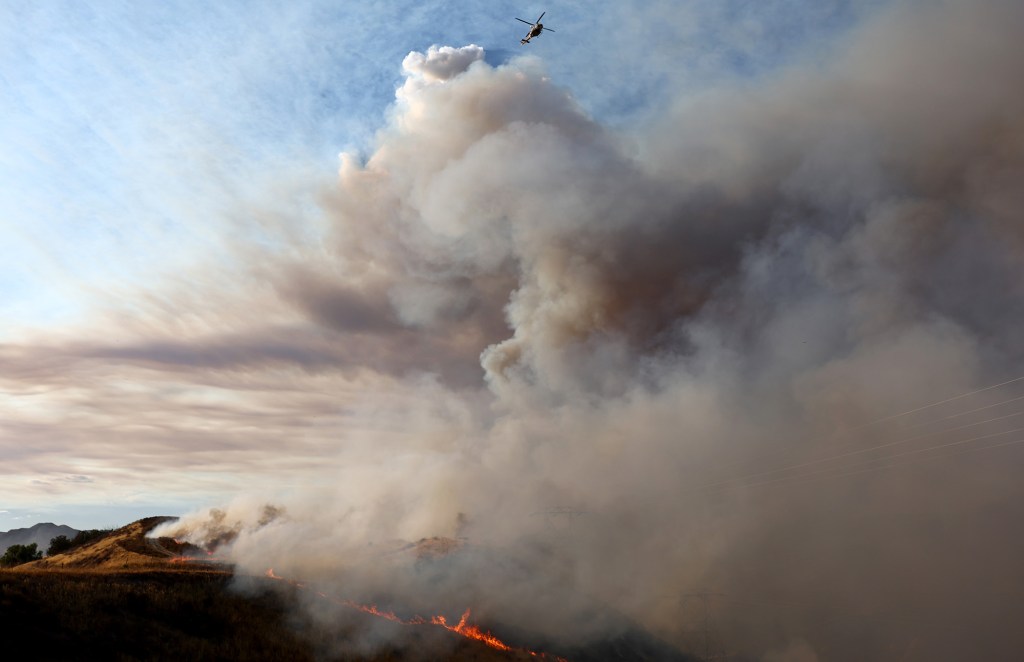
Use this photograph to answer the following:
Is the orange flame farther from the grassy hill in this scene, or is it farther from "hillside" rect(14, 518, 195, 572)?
"hillside" rect(14, 518, 195, 572)

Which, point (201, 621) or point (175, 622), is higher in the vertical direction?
point (201, 621)

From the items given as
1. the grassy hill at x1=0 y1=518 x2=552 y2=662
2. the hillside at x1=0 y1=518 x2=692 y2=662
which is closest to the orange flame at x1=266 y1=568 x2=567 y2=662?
the hillside at x1=0 y1=518 x2=692 y2=662

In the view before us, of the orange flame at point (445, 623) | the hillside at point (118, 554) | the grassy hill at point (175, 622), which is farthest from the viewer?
the hillside at point (118, 554)

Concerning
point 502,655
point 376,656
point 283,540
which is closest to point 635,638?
point 502,655

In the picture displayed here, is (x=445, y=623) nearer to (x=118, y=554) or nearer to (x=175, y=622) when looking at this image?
(x=175, y=622)

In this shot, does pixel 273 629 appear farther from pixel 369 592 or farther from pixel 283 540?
pixel 283 540

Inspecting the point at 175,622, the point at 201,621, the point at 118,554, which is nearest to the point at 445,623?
the point at 201,621

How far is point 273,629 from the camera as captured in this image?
7450 cm

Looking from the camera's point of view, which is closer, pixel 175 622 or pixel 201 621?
pixel 175 622

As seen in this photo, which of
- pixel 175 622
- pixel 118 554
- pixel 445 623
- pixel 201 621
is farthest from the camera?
pixel 118 554

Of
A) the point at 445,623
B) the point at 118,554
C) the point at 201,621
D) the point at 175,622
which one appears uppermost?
the point at 118,554

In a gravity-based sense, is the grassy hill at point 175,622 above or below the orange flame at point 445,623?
below

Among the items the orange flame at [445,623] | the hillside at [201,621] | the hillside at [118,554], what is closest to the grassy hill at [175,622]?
the hillside at [201,621]

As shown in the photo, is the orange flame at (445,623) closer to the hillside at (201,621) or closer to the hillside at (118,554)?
the hillside at (201,621)
